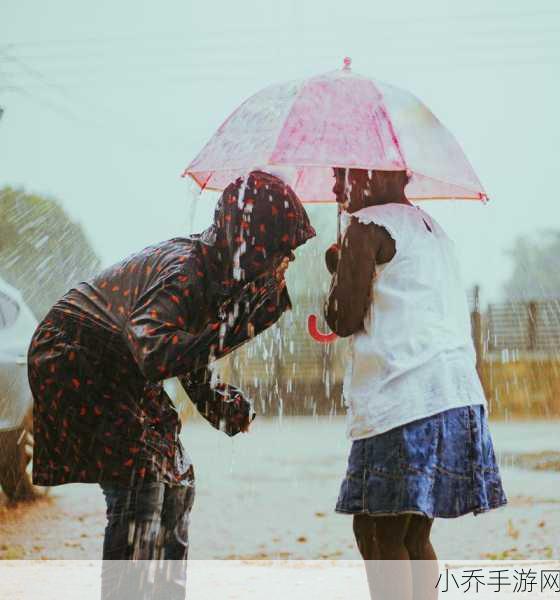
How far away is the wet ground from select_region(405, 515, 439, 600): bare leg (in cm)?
246

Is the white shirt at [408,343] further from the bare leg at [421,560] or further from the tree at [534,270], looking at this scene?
the tree at [534,270]

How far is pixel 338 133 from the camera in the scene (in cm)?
238

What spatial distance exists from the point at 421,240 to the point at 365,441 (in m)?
0.47

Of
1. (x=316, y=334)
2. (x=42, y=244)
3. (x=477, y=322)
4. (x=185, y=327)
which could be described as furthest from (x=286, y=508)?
(x=185, y=327)

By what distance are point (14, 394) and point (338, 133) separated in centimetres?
260

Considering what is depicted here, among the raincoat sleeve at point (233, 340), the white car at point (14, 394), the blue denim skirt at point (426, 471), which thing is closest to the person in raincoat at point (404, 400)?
the blue denim skirt at point (426, 471)

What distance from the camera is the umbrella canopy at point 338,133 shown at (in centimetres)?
232

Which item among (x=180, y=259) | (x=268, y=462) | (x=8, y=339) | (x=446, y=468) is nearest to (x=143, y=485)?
(x=180, y=259)

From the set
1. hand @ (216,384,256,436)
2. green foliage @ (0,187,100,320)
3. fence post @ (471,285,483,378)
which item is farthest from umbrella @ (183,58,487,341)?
fence post @ (471,285,483,378)

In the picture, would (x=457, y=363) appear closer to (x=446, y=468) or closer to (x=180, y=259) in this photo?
(x=446, y=468)

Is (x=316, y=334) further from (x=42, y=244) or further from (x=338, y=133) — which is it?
(x=42, y=244)

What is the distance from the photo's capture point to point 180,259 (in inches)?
83.5

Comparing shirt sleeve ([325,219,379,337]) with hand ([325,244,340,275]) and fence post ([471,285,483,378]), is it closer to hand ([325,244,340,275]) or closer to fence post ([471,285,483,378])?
hand ([325,244,340,275])

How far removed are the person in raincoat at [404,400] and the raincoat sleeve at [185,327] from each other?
0.16 m
